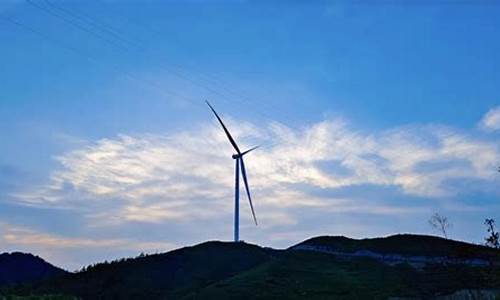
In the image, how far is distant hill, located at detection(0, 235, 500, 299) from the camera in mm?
49375

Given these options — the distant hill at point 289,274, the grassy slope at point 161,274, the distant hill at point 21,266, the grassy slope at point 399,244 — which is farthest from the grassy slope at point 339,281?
the distant hill at point 21,266

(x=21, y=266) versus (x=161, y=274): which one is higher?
(x=21, y=266)

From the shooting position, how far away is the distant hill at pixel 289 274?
49375 millimetres

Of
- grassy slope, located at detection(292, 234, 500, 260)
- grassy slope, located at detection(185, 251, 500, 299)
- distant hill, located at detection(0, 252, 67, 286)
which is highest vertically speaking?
distant hill, located at detection(0, 252, 67, 286)

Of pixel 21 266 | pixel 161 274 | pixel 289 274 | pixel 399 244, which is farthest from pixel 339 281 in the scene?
pixel 21 266

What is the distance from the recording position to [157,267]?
6419 cm

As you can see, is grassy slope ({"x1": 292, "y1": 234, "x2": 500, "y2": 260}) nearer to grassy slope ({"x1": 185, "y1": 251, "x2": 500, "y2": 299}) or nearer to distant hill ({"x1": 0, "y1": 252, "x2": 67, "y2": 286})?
grassy slope ({"x1": 185, "y1": 251, "x2": 500, "y2": 299})

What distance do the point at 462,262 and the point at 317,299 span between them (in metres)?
18.4

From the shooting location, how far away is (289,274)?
5606 centimetres

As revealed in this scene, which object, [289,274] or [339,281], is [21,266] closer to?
[289,274]

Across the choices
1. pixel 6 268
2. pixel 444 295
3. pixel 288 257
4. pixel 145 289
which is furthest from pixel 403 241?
pixel 6 268

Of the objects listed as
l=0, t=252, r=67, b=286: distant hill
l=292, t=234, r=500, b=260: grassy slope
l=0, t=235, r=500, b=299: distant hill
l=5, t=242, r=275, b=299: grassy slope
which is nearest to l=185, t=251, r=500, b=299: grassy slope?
l=0, t=235, r=500, b=299: distant hill

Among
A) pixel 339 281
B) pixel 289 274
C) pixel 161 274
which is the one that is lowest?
pixel 339 281

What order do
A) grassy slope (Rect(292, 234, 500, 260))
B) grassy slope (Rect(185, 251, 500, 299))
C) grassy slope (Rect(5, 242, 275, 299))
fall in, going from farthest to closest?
grassy slope (Rect(292, 234, 500, 260))
grassy slope (Rect(5, 242, 275, 299))
grassy slope (Rect(185, 251, 500, 299))
